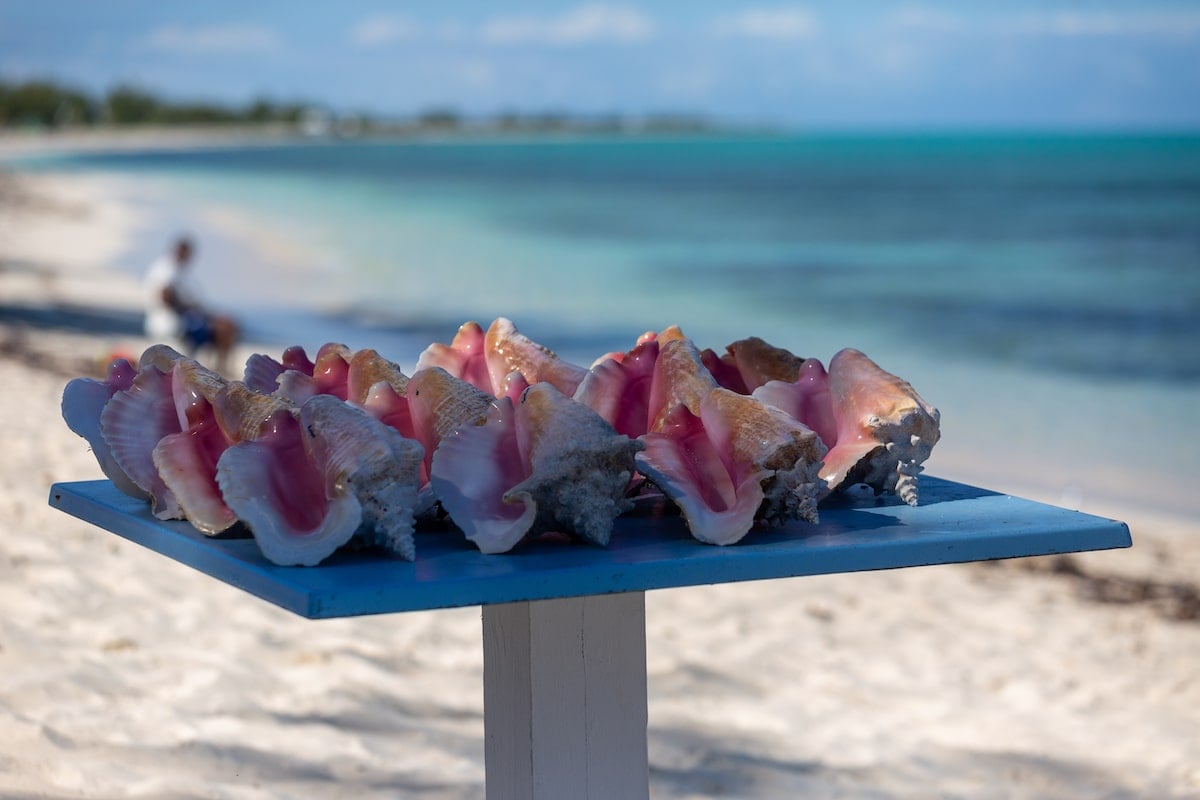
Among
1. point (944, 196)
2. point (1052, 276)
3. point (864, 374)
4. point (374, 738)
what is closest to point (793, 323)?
point (1052, 276)

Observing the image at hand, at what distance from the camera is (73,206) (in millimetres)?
26016

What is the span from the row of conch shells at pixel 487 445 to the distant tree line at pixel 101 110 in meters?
103

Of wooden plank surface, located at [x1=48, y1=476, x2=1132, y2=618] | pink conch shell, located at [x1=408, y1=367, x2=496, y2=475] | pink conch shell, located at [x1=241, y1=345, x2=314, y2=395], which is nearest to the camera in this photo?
wooden plank surface, located at [x1=48, y1=476, x2=1132, y2=618]

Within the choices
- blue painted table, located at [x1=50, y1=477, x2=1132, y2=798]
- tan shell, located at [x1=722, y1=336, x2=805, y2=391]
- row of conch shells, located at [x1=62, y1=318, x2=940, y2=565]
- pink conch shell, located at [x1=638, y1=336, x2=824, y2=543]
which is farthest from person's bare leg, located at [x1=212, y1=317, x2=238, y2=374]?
pink conch shell, located at [x1=638, y1=336, x2=824, y2=543]

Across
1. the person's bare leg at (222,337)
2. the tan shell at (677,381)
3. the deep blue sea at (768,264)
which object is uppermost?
the deep blue sea at (768,264)

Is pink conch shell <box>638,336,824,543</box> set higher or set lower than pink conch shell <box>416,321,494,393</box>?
lower

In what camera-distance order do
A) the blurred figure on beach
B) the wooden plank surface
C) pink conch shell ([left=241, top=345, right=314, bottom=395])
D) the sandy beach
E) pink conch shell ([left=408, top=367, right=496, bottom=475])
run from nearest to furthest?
the wooden plank surface < pink conch shell ([left=408, top=367, right=496, bottom=475]) < pink conch shell ([left=241, top=345, right=314, bottom=395]) < the sandy beach < the blurred figure on beach

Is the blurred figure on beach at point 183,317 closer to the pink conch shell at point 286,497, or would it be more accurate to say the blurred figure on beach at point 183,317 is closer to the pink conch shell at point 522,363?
the pink conch shell at point 522,363

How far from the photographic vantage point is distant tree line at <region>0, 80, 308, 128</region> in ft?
321

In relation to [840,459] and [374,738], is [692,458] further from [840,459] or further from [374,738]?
[374,738]

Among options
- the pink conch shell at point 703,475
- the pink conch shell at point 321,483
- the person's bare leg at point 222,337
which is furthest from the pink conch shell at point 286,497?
the person's bare leg at point 222,337

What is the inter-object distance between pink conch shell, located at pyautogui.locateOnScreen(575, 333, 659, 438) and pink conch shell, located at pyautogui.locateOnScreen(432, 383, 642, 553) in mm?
207

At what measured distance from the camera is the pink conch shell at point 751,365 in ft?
6.24

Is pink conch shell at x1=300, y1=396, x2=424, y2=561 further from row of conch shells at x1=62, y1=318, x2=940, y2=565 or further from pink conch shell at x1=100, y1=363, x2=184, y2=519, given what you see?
pink conch shell at x1=100, y1=363, x2=184, y2=519
